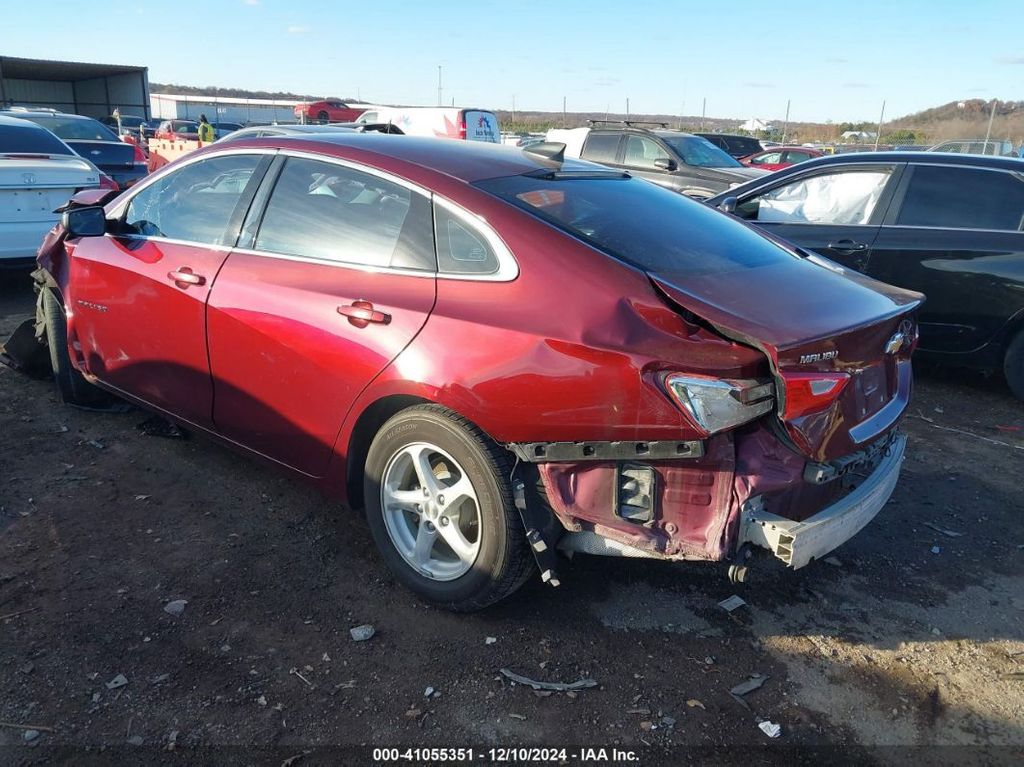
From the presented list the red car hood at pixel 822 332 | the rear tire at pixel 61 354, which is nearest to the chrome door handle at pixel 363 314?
the red car hood at pixel 822 332

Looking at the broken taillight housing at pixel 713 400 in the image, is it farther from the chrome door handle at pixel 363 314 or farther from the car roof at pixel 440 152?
the car roof at pixel 440 152

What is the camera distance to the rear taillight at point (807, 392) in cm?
248

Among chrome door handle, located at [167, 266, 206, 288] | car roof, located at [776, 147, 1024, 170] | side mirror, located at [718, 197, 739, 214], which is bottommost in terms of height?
chrome door handle, located at [167, 266, 206, 288]

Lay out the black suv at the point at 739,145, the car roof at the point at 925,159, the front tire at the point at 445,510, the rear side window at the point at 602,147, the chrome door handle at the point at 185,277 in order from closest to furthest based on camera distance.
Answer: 1. the front tire at the point at 445,510
2. the chrome door handle at the point at 185,277
3. the car roof at the point at 925,159
4. the rear side window at the point at 602,147
5. the black suv at the point at 739,145

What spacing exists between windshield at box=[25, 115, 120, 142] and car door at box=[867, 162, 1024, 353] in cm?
1152

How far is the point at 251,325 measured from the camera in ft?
10.9

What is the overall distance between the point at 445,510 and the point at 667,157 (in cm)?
1023

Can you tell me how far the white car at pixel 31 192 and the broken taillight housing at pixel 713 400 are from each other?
634 cm

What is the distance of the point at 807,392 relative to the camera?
8.21 feet

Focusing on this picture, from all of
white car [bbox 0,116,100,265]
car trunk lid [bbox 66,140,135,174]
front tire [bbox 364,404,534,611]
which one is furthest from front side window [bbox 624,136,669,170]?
front tire [bbox 364,404,534,611]

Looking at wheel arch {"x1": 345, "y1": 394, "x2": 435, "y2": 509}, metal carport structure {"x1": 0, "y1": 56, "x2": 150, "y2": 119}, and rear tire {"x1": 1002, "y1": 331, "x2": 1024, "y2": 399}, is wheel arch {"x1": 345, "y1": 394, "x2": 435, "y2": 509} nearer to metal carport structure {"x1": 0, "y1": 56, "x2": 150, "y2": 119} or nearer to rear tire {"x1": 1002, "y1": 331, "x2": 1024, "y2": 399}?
rear tire {"x1": 1002, "y1": 331, "x2": 1024, "y2": 399}

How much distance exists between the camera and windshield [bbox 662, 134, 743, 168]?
12.2m

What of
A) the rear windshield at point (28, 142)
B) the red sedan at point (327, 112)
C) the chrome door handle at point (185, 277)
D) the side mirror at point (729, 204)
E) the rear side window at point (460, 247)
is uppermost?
the red sedan at point (327, 112)

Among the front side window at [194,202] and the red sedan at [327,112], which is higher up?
the red sedan at [327,112]
